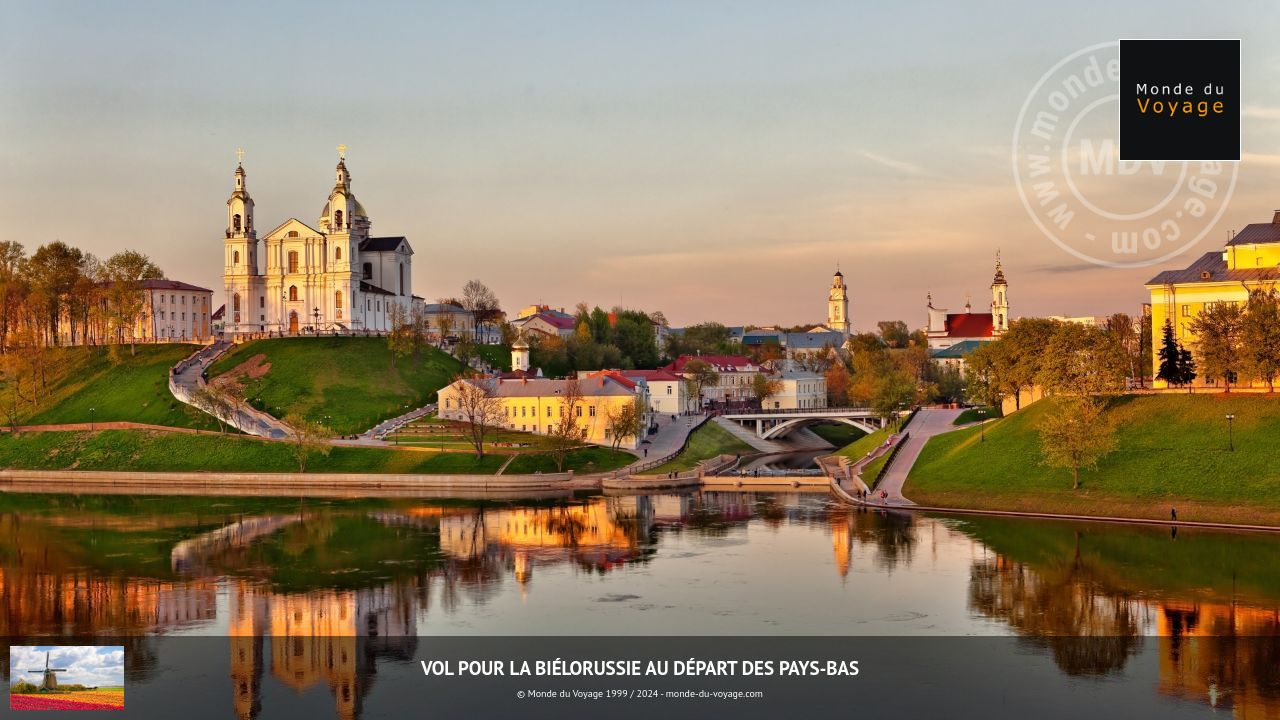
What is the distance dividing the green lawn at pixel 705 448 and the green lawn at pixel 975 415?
19909 mm

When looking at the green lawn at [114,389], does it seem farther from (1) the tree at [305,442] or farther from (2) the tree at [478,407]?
(2) the tree at [478,407]

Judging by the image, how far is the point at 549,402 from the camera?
100062 mm

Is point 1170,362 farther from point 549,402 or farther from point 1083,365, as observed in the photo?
point 549,402

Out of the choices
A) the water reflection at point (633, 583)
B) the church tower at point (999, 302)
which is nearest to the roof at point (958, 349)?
the church tower at point (999, 302)

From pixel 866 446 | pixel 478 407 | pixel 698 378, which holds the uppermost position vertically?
pixel 698 378

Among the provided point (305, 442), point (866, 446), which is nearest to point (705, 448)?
point (866, 446)

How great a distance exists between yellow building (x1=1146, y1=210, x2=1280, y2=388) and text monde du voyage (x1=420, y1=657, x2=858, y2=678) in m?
49.3

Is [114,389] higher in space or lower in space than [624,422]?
higher

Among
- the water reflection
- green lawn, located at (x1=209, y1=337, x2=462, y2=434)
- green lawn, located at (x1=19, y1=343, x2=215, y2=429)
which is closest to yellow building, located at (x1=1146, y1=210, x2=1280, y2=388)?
the water reflection

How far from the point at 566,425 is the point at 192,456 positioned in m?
27.7

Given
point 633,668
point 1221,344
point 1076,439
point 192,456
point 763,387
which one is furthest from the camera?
point 763,387

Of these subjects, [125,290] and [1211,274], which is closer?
[1211,274]

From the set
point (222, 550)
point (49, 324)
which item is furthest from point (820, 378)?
point (222, 550)

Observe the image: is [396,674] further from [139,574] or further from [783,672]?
[139,574]
